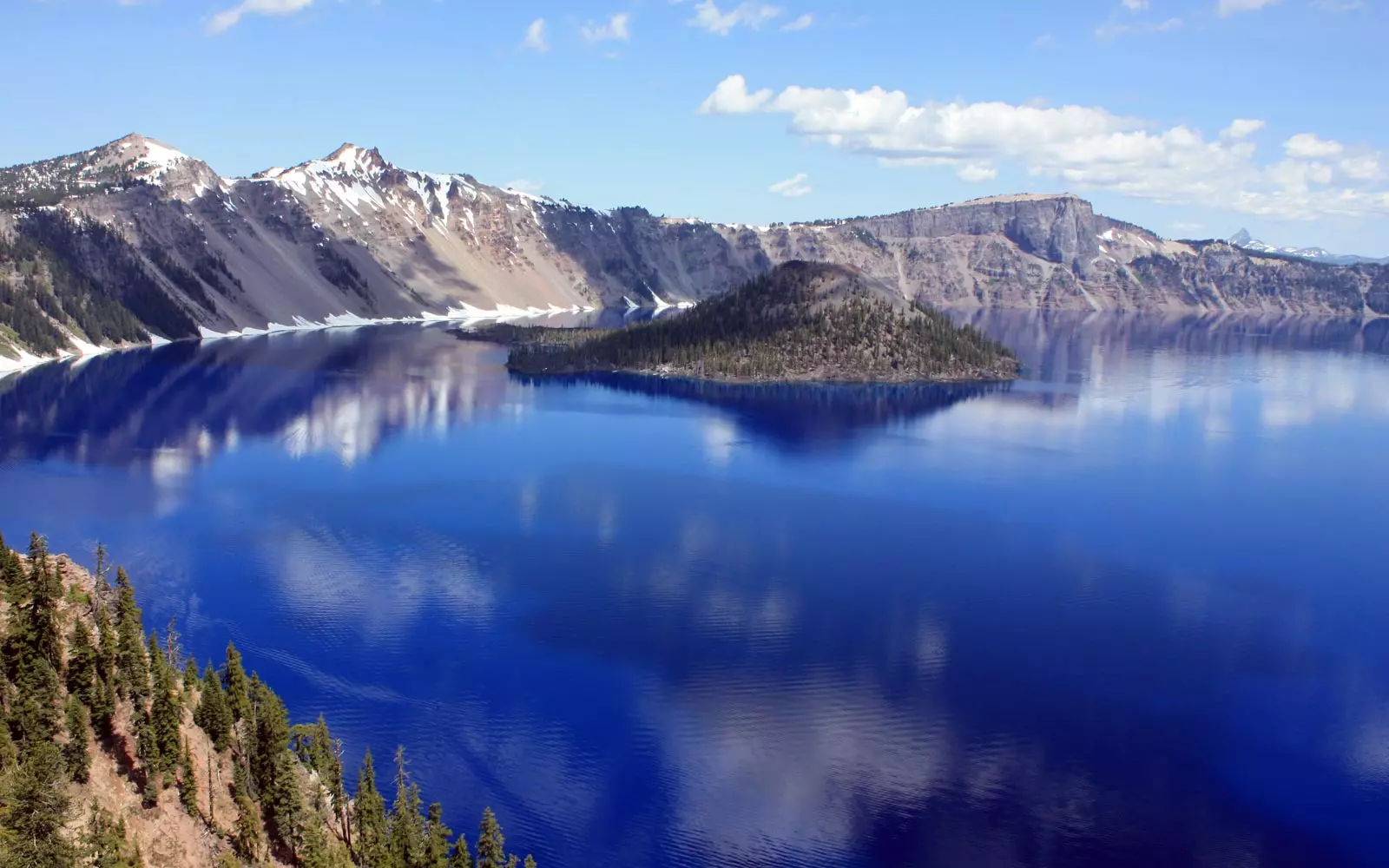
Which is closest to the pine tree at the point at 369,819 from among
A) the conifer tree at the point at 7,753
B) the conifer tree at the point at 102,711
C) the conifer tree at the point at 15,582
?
the conifer tree at the point at 102,711

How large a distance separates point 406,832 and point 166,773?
31.0 feet

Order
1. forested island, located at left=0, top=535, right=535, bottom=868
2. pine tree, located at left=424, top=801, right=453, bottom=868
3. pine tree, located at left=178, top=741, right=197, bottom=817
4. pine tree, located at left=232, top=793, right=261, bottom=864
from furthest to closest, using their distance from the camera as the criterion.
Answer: pine tree, located at left=178, top=741, right=197, bottom=817 → pine tree, located at left=232, top=793, right=261, bottom=864 → pine tree, located at left=424, top=801, right=453, bottom=868 → forested island, located at left=0, top=535, right=535, bottom=868

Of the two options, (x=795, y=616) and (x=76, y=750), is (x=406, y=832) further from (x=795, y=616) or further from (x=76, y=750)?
(x=795, y=616)

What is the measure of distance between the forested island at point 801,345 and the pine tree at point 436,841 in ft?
438

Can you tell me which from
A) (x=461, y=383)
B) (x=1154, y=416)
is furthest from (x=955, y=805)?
(x=461, y=383)

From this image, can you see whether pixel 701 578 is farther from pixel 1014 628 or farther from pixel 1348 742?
pixel 1348 742

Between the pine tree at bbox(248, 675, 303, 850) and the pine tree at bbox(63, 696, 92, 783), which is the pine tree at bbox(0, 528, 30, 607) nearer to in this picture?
the pine tree at bbox(63, 696, 92, 783)

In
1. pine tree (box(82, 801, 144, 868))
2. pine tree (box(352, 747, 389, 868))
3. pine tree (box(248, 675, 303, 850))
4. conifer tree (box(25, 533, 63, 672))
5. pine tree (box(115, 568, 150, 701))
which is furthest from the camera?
conifer tree (box(25, 533, 63, 672))

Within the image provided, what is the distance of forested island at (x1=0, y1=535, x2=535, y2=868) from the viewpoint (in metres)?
33.7

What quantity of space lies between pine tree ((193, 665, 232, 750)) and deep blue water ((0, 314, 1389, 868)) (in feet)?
17.7

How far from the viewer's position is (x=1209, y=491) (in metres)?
92.6

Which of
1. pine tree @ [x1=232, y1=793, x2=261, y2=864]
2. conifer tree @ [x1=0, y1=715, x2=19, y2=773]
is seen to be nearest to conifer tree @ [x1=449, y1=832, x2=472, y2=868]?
pine tree @ [x1=232, y1=793, x2=261, y2=864]

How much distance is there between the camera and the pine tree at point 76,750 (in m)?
35.7

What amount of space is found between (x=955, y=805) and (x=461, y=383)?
124 meters
